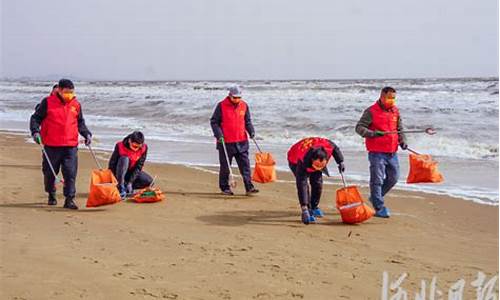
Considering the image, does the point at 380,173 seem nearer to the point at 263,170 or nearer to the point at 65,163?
the point at 263,170

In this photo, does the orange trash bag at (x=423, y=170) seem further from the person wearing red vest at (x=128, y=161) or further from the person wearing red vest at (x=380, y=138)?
the person wearing red vest at (x=128, y=161)

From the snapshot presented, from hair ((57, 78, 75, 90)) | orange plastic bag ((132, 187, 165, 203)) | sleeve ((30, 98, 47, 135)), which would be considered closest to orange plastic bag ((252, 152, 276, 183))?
orange plastic bag ((132, 187, 165, 203))

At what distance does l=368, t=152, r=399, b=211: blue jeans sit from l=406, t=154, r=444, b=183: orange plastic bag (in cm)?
36

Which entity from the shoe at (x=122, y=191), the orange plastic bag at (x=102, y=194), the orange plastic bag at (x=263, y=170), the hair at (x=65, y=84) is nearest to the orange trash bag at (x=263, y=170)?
the orange plastic bag at (x=263, y=170)

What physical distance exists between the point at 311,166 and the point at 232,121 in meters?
1.94

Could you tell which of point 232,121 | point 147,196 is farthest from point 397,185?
point 147,196

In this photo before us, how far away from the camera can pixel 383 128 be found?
7078mm

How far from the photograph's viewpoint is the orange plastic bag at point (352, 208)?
6.45m

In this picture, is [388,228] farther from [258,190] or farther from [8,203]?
[8,203]

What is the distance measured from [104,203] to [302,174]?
218cm

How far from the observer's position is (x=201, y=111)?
2605 cm

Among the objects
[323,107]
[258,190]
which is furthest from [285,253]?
[323,107]

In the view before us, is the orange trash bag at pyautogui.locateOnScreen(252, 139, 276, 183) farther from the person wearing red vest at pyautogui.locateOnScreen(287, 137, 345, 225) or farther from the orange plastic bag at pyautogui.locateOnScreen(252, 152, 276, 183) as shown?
the person wearing red vest at pyautogui.locateOnScreen(287, 137, 345, 225)

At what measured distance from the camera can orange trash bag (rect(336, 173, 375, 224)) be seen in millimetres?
6449
